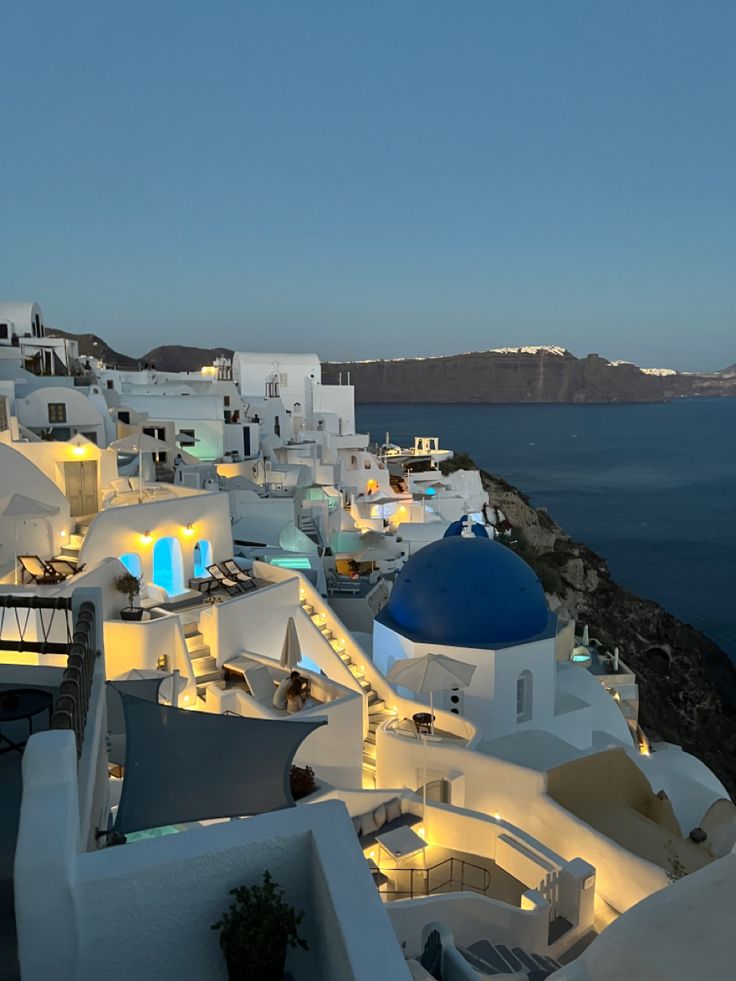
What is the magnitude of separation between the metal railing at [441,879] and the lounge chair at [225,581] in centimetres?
945

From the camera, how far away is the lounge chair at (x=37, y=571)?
19031 mm

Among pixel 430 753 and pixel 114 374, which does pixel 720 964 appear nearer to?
pixel 430 753

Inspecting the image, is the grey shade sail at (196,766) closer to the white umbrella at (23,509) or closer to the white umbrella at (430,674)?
the white umbrella at (430,674)

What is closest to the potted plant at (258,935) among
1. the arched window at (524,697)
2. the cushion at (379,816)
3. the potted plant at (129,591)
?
the cushion at (379,816)

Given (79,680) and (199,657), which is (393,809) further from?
(79,680)

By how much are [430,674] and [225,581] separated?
322 inches

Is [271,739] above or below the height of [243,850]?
below

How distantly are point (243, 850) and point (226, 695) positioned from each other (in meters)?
12.7

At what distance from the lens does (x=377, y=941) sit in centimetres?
390

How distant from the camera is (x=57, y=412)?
27688 mm

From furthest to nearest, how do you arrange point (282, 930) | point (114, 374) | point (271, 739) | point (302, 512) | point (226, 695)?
point (114, 374) → point (302, 512) → point (226, 695) → point (271, 739) → point (282, 930)

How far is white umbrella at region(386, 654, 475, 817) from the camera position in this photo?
15.0 metres

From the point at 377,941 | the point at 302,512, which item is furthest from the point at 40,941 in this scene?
the point at 302,512

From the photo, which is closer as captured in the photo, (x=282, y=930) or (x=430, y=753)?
(x=282, y=930)
